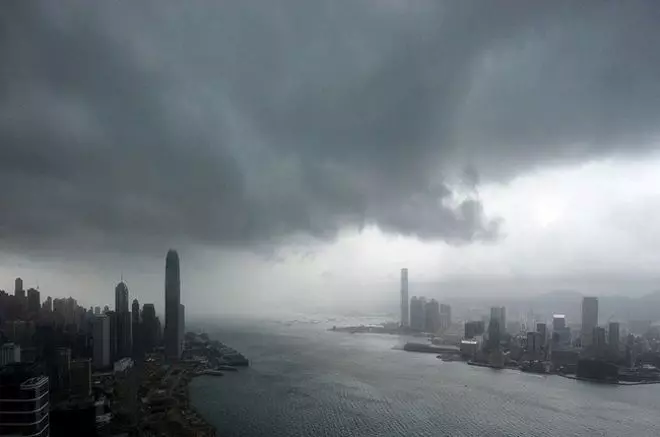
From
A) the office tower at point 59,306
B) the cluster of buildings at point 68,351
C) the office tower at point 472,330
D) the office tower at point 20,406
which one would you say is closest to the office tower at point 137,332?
the cluster of buildings at point 68,351

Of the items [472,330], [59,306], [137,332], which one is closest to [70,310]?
[59,306]

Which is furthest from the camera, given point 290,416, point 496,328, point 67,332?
point 496,328

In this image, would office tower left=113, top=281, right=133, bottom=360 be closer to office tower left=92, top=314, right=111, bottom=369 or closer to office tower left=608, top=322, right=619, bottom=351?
office tower left=92, top=314, right=111, bottom=369

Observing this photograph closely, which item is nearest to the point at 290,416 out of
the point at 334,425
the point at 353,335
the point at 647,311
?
the point at 334,425

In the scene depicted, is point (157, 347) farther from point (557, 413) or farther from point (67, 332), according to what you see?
point (557, 413)

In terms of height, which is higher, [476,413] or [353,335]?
[476,413]

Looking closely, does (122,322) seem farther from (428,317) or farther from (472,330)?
(428,317)

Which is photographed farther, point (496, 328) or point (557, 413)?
point (496, 328)
